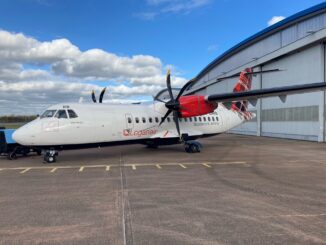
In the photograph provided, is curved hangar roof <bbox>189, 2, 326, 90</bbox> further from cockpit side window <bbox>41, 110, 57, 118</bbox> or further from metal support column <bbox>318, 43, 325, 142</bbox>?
cockpit side window <bbox>41, 110, 57, 118</bbox>

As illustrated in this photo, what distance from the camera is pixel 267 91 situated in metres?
17.6

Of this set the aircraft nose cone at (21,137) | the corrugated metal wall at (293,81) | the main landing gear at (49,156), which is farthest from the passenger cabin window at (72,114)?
the corrugated metal wall at (293,81)

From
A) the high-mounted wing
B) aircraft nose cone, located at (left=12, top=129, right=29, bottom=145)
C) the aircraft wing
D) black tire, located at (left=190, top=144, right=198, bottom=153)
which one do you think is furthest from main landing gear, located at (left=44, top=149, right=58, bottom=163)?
the aircraft wing

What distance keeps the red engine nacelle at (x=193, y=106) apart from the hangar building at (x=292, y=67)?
11418 millimetres

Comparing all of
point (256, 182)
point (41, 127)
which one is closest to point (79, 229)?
point (256, 182)

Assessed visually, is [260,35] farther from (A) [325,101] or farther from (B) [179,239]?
(B) [179,239]

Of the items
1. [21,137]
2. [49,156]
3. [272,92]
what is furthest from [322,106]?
[21,137]

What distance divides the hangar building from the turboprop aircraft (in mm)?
9169

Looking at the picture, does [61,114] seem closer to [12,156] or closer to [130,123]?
[130,123]

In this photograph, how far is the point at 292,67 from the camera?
28.8 m

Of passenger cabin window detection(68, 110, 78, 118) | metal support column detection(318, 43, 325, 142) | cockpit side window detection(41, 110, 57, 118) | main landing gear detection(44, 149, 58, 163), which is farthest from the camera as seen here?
metal support column detection(318, 43, 325, 142)

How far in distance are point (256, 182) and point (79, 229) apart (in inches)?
244

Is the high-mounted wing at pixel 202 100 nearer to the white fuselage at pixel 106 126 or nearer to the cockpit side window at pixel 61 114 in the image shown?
the white fuselage at pixel 106 126

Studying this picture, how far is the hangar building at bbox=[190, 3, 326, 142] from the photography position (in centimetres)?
2555
